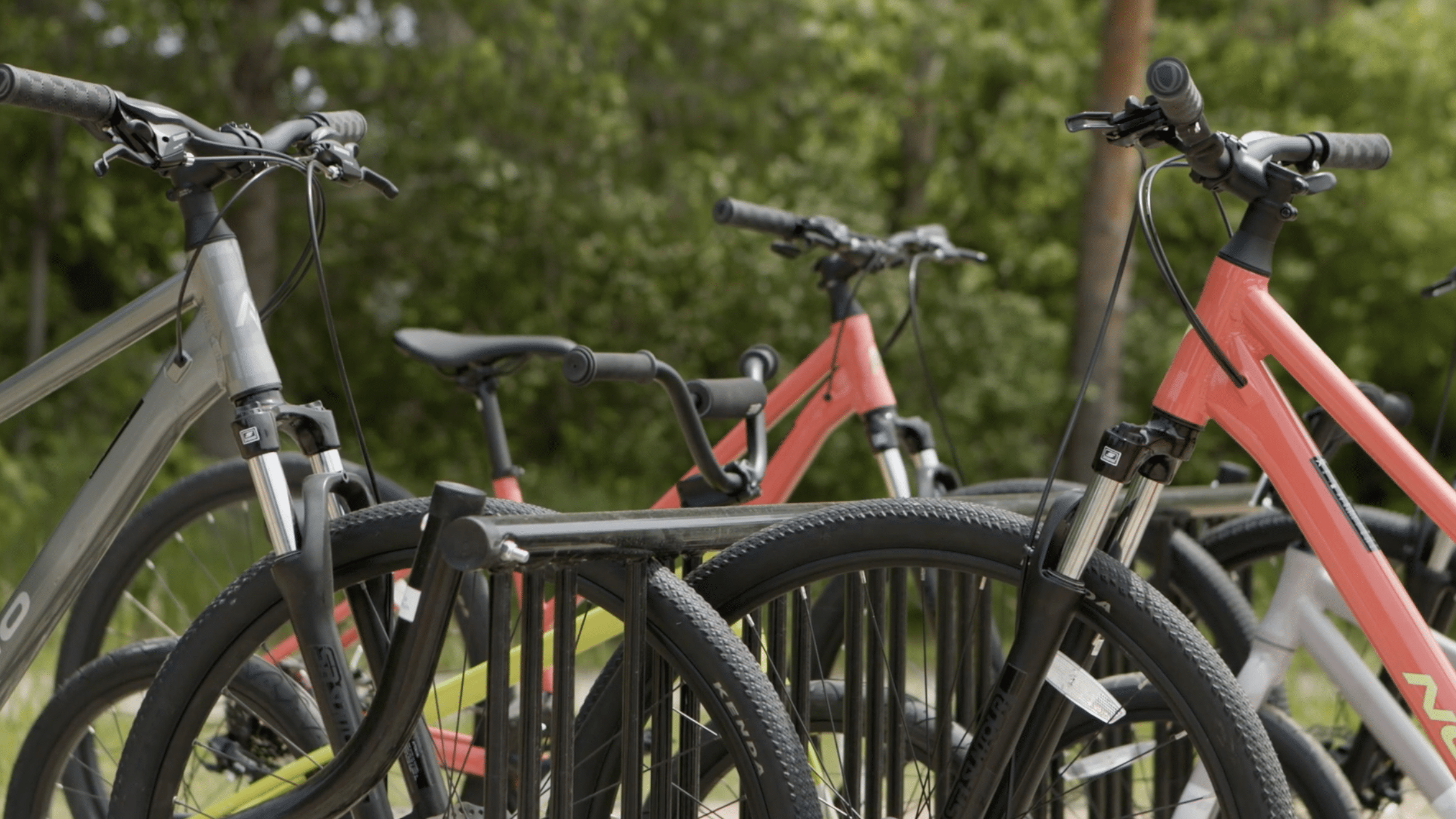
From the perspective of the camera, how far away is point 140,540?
286cm

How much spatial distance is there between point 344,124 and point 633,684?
108 cm

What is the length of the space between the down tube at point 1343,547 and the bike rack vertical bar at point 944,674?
16.8 inches

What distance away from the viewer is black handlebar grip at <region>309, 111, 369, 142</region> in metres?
2.26


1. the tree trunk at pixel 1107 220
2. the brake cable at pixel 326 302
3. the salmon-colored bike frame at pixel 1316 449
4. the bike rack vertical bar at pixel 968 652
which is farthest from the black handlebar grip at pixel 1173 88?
the tree trunk at pixel 1107 220

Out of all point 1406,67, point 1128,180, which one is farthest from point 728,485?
point 1406,67

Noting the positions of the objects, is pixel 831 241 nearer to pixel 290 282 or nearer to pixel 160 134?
pixel 290 282

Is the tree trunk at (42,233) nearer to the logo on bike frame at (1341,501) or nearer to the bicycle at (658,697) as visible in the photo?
the bicycle at (658,697)

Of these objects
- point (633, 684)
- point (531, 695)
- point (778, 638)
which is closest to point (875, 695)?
point (778, 638)

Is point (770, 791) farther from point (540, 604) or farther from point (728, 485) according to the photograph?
point (728, 485)

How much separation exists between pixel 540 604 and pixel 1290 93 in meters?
9.26

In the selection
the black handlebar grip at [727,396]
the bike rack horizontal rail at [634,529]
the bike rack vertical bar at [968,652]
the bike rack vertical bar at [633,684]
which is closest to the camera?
the bike rack horizontal rail at [634,529]

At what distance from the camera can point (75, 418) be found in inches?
337

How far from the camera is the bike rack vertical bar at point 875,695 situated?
1.97 meters

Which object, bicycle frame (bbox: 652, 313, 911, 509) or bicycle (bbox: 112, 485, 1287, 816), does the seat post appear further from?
bicycle (bbox: 112, 485, 1287, 816)
